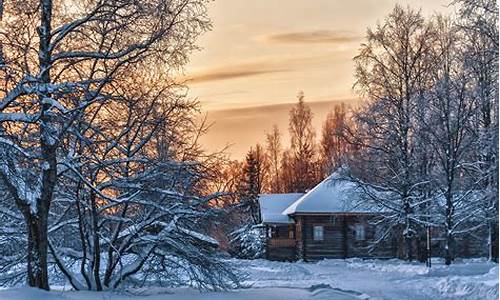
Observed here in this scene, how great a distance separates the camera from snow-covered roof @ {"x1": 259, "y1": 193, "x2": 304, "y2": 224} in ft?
152

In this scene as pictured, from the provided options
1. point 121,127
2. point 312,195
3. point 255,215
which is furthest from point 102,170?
point 255,215

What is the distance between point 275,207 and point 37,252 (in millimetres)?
35768

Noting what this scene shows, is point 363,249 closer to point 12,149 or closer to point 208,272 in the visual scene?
point 208,272

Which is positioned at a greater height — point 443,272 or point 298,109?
point 298,109

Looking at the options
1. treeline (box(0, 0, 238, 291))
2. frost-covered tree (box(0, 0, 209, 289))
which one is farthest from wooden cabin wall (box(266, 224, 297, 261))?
frost-covered tree (box(0, 0, 209, 289))

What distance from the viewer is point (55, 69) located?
14.5 m

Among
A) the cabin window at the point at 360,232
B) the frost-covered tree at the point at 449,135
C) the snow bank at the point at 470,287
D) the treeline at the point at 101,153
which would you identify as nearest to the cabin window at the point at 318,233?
the cabin window at the point at 360,232

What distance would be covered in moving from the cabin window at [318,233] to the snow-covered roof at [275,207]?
2605 millimetres

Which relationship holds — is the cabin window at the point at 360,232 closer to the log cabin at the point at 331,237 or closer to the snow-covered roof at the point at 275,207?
the log cabin at the point at 331,237

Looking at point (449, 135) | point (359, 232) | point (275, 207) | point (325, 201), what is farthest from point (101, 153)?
point (275, 207)

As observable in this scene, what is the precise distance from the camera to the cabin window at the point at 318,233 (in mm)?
43812

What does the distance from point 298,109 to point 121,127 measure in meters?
52.9

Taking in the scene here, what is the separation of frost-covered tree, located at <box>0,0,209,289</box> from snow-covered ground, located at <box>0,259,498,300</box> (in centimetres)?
177

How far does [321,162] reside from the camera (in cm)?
6619
